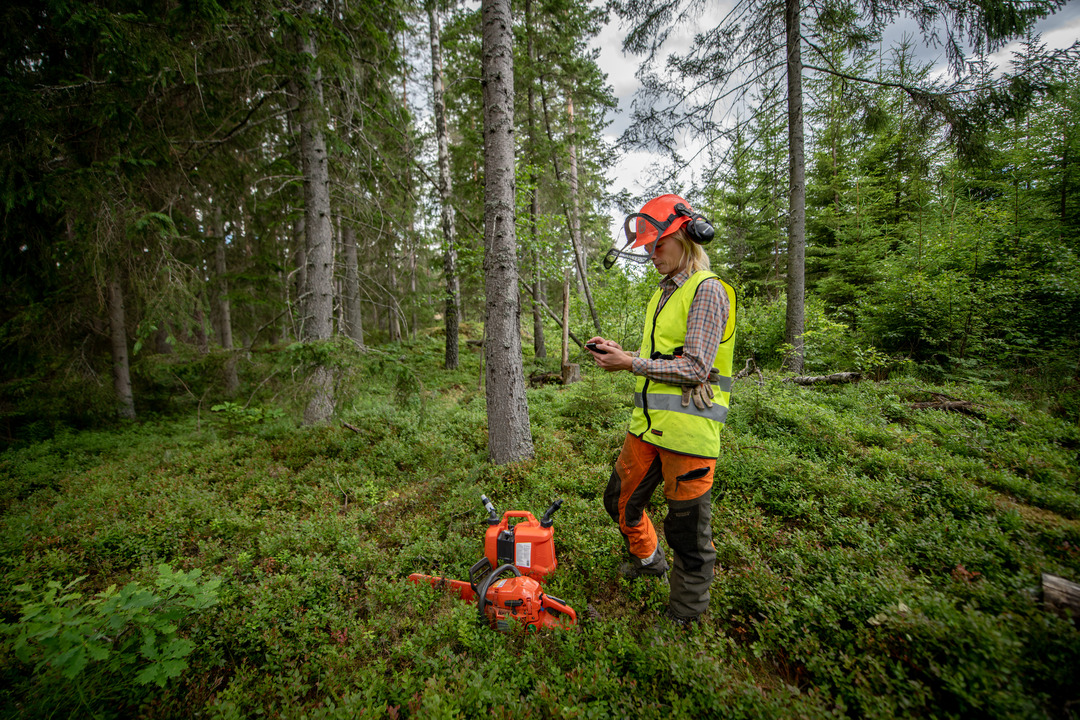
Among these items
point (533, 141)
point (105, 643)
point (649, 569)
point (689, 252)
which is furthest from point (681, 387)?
point (533, 141)

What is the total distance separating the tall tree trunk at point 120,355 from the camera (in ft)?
27.1

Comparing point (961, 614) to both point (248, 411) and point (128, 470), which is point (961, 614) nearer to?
point (128, 470)

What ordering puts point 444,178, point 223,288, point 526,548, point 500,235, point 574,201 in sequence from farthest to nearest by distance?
1. point 574,201
2. point 444,178
3. point 223,288
4. point 500,235
5. point 526,548

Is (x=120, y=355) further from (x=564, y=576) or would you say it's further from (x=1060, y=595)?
(x=1060, y=595)

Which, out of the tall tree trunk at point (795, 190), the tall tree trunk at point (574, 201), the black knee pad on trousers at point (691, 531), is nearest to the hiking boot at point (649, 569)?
the black knee pad on trousers at point (691, 531)

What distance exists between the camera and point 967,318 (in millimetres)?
7754

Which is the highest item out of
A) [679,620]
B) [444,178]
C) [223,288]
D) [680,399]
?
[444,178]

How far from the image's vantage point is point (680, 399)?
244 centimetres

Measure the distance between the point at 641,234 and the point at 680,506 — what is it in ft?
6.31

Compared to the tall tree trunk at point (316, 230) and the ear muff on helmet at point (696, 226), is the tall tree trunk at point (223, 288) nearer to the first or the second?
the tall tree trunk at point (316, 230)

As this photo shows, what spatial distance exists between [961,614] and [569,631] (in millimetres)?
2244

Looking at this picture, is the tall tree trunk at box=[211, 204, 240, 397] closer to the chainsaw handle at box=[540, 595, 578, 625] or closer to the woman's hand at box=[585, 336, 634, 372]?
the chainsaw handle at box=[540, 595, 578, 625]

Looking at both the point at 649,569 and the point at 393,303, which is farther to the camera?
the point at 393,303

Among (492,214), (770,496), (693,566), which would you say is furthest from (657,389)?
(492,214)
